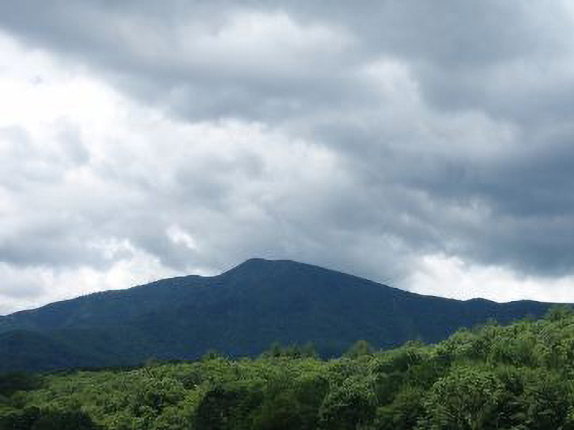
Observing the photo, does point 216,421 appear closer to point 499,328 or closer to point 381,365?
point 381,365

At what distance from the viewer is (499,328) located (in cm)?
14100

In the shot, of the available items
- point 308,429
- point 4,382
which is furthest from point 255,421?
point 4,382

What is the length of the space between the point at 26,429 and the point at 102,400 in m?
20.7

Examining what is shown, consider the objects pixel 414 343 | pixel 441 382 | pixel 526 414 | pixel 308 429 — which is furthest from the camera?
pixel 414 343

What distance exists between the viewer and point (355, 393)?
103875mm

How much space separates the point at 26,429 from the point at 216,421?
31819 mm

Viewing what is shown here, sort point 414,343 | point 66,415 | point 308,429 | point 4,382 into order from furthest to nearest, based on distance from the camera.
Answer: point 4,382 < point 414,343 < point 66,415 < point 308,429

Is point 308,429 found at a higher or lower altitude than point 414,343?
lower

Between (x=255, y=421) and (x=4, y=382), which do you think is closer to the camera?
(x=255, y=421)

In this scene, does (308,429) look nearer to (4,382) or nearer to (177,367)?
(177,367)

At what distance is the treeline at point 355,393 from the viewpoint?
8725cm

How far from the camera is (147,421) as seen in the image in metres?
132

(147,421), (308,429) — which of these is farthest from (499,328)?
(147,421)

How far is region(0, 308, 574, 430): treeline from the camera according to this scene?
87.2m
